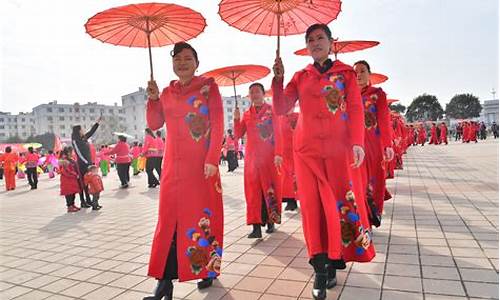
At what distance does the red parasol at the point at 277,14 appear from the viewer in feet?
11.3

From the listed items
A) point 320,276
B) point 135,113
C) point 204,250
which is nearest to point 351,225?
point 320,276

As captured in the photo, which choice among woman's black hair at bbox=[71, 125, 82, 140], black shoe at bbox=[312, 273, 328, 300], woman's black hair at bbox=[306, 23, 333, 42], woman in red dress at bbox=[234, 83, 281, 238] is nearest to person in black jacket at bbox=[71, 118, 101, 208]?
woman's black hair at bbox=[71, 125, 82, 140]

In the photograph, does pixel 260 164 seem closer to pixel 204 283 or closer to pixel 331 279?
pixel 204 283

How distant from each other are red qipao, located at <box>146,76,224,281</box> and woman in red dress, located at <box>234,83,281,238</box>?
1.65 metres

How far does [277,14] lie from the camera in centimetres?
352

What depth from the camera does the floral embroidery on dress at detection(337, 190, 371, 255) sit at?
9.62 feet

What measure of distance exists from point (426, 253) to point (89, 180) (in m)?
7.34

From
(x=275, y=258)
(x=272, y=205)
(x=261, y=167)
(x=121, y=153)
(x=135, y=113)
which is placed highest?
(x=135, y=113)

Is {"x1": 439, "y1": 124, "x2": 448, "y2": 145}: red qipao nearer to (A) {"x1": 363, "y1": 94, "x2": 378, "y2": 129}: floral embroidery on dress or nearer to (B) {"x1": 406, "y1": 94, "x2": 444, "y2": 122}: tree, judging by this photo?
(A) {"x1": 363, "y1": 94, "x2": 378, "y2": 129}: floral embroidery on dress

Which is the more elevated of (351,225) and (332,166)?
(332,166)

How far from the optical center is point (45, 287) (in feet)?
11.7

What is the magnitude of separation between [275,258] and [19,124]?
113 m

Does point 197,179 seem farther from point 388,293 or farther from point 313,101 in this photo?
point 388,293

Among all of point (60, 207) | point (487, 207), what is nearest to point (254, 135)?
point (487, 207)
